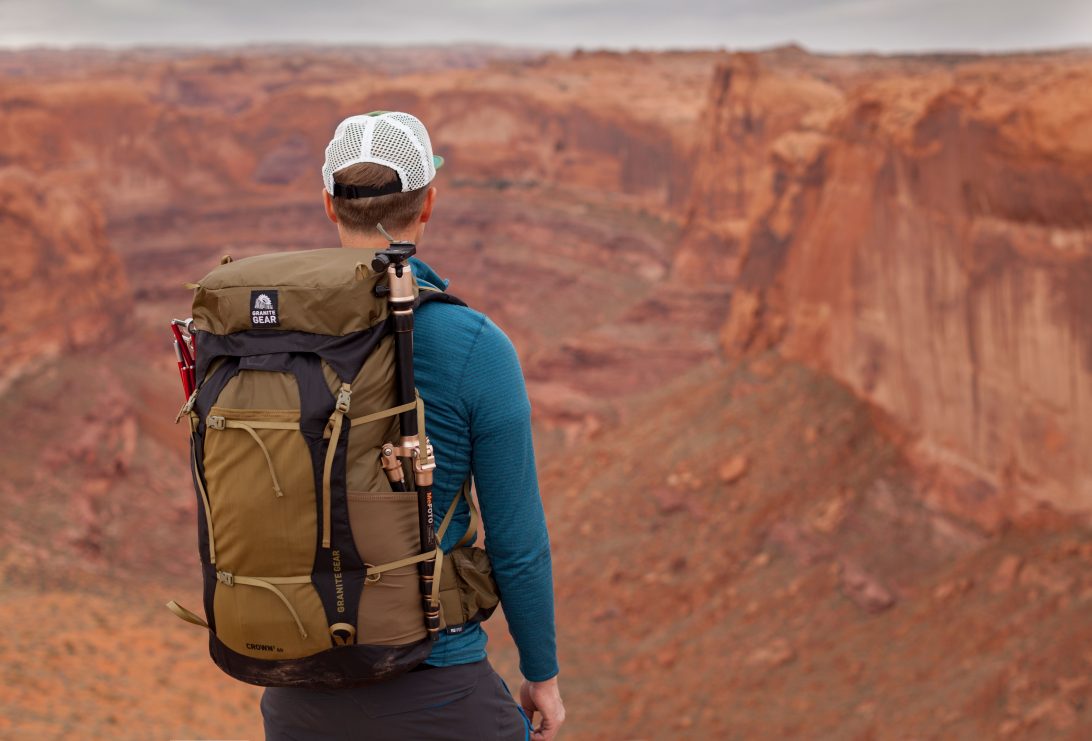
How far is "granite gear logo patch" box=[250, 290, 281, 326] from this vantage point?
7.44ft

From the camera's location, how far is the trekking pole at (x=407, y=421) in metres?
2.22

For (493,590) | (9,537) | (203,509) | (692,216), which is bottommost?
(9,537)

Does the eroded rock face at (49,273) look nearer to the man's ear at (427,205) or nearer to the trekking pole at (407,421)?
the man's ear at (427,205)

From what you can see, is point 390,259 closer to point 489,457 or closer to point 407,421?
point 407,421

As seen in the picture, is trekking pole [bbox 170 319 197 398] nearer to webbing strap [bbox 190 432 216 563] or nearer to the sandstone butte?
webbing strap [bbox 190 432 216 563]

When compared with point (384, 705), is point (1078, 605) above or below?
below

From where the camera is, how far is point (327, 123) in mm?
47000

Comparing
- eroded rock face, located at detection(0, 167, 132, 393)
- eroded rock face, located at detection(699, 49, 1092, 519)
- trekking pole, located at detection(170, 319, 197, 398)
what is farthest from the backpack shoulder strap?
eroded rock face, located at detection(0, 167, 132, 393)

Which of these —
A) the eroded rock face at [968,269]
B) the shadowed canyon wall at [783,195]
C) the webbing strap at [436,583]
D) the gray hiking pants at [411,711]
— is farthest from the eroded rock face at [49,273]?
the webbing strap at [436,583]

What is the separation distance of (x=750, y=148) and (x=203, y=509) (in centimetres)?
2687

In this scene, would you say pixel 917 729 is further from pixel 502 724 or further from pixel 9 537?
pixel 9 537

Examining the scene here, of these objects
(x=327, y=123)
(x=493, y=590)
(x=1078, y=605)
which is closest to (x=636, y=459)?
(x=1078, y=605)

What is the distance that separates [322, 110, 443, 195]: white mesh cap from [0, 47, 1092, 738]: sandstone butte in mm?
8130

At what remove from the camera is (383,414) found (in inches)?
89.0
